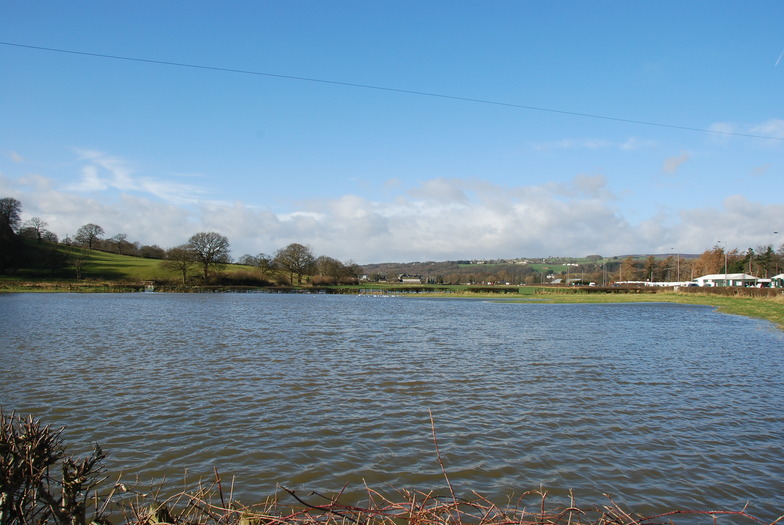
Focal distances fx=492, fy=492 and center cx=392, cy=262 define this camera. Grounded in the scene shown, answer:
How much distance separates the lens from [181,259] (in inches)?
3423

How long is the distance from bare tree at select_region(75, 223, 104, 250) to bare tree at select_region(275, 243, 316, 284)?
154 feet

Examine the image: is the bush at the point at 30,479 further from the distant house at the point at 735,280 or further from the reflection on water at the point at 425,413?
the distant house at the point at 735,280

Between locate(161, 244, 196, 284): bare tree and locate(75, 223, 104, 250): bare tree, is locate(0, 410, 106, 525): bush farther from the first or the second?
locate(75, 223, 104, 250): bare tree

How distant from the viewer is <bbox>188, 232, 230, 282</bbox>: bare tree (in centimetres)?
8800

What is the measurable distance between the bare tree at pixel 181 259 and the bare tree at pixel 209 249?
2.77 feet

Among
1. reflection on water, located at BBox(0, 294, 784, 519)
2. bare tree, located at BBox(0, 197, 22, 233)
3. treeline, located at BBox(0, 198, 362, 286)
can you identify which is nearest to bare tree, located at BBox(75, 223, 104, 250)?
treeline, located at BBox(0, 198, 362, 286)

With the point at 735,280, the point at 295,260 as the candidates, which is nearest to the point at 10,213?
the point at 295,260

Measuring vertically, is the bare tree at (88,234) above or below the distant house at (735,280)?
above

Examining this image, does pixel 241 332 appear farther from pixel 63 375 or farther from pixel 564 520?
pixel 564 520

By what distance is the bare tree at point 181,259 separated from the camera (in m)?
86.8

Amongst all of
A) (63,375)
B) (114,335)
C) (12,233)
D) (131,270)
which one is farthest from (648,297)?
(12,233)

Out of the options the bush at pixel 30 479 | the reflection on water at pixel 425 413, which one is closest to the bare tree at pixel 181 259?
the reflection on water at pixel 425 413

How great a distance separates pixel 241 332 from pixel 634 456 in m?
20.7

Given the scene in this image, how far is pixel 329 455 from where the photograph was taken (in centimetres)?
773
